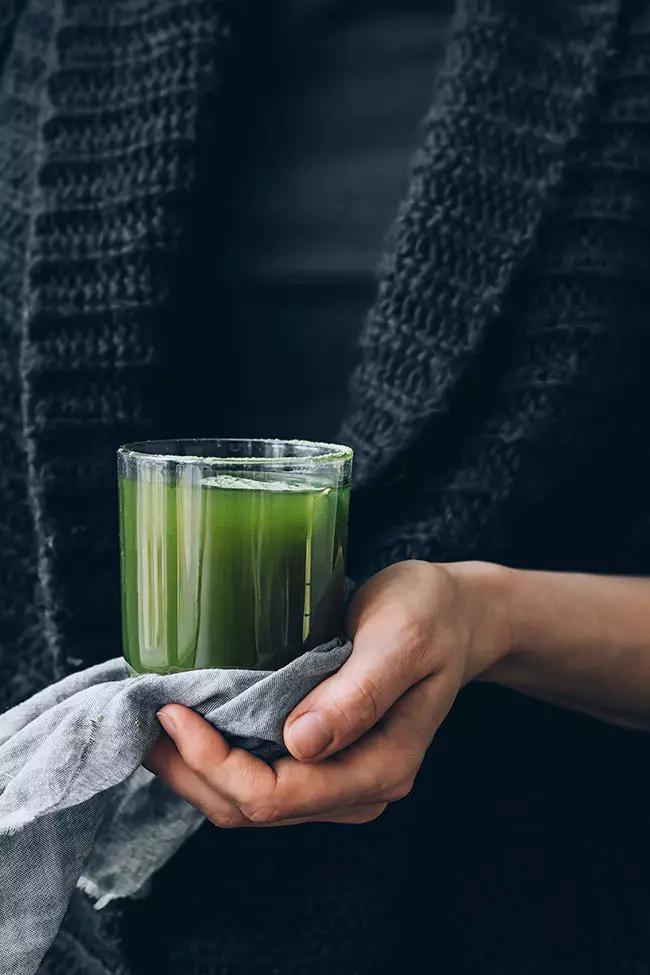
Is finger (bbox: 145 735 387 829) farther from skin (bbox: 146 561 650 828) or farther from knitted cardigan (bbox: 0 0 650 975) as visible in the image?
knitted cardigan (bbox: 0 0 650 975)

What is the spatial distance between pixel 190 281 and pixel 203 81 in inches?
6.3

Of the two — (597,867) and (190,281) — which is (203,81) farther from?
(597,867)

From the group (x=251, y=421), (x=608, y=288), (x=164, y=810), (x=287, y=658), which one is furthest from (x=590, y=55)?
(x=164, y=810)

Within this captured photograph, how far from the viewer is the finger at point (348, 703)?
1.74 feet

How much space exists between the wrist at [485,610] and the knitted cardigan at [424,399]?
0.25 feet

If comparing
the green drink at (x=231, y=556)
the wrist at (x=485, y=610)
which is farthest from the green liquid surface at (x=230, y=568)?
the wrist at (x=485, y=610)

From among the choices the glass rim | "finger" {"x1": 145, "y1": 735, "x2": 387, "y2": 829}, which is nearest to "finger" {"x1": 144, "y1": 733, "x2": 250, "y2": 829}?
"finger" {"x1": 145, "y1": 735, "x2": 387, "y2": 829}

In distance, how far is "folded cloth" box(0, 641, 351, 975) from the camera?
1.77 feet

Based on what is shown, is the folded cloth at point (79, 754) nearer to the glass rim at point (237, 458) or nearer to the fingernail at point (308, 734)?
the fingernail at point (308, 734)

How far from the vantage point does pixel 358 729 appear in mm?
541

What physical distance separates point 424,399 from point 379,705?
11.3 inches

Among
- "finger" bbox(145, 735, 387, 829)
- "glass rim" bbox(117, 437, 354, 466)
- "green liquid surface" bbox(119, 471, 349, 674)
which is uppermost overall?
"glass rim" bbox(117, 437, 354, 466)

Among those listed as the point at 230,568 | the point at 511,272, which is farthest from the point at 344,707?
the point at 511,272

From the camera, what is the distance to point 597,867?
2.67 feet
